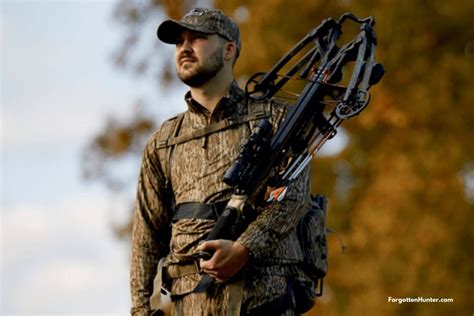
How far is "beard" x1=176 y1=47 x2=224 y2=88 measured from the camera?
367 inches

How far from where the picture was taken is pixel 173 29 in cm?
939

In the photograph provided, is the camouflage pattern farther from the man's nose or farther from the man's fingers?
the man's nose

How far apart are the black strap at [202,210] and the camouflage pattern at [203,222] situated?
3cm

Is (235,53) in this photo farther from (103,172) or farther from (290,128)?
(103,172)

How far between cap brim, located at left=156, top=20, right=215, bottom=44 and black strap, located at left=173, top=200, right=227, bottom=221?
0.95 metres

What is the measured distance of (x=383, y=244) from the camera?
21984 millimetres

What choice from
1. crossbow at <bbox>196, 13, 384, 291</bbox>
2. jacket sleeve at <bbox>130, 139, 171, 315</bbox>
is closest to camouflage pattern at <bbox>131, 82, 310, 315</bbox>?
jacket sleeve at <bbox>130, 139, 171, 315</bbox>

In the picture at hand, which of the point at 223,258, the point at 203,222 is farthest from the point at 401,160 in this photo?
the point at 223,258

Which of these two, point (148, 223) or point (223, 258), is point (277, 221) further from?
point (148, 223)

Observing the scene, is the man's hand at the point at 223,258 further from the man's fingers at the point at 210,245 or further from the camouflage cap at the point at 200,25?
the camouflage cap at the point at 200,25

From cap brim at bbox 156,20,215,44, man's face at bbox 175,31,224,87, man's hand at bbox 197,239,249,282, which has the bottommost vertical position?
man's hand at bbox 197,239,249,282

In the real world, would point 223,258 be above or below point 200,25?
below

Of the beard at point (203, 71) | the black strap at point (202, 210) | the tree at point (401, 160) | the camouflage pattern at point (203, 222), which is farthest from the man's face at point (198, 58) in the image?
the tree at point (401, 160)

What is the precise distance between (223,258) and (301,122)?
922 mm
